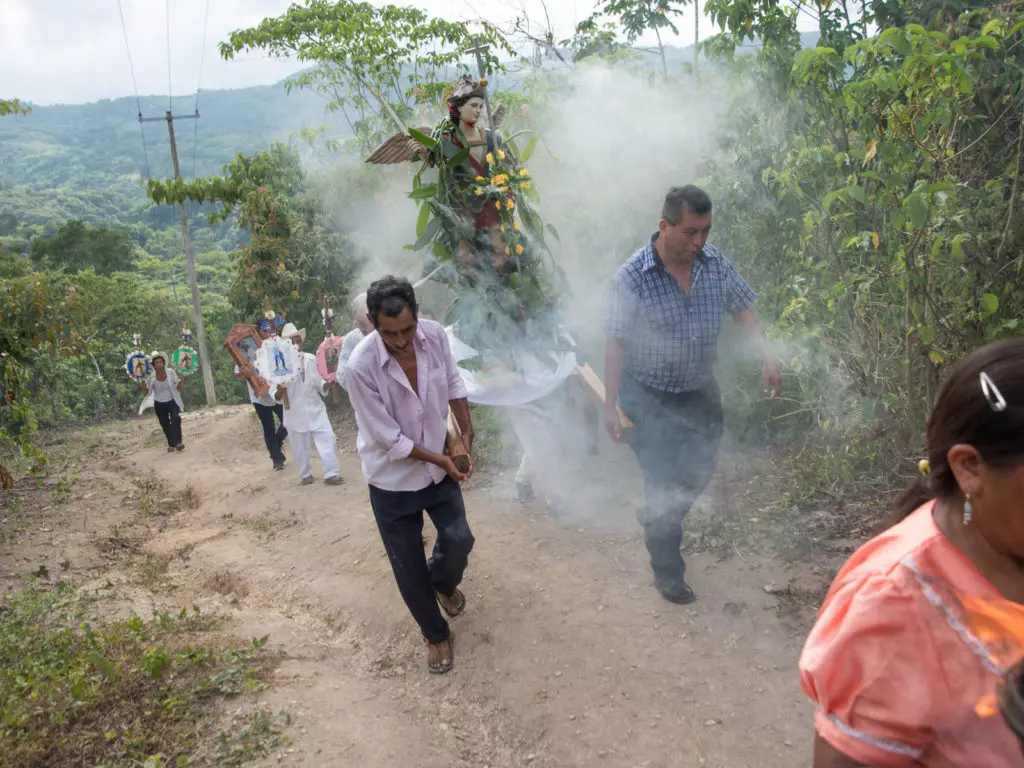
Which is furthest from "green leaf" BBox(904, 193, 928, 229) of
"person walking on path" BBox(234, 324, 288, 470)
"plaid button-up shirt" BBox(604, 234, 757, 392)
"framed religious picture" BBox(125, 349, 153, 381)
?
"framed religious picture" BBox(125, 349, 153, 381)

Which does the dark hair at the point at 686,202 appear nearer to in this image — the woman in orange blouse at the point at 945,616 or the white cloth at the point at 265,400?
the woman in orange blouse at the point at 945,616

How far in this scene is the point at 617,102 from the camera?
744 cm

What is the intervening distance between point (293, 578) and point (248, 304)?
774 centimetres

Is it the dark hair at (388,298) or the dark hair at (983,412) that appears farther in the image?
the dark hair at (388,298)

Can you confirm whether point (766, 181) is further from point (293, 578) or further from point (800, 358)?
point (293, 578)

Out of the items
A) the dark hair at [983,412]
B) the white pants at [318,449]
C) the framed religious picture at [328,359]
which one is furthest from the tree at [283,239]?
the dark hair at [983,412]

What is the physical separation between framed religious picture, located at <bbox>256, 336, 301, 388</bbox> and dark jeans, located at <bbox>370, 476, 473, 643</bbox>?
4538 millimetres

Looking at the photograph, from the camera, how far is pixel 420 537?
3695mm

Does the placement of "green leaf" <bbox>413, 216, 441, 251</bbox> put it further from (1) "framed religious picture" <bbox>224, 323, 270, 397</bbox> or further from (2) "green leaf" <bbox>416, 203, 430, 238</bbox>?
(1) "framed religious picture" <bbox>224, 323, 270, 397</bbox>

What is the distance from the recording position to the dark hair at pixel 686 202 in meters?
3.53

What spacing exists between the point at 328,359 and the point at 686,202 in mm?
5677

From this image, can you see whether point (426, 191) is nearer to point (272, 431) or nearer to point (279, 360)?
point (279, 360)

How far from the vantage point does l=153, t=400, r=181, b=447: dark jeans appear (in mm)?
11508

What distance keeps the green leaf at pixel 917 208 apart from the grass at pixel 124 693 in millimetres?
3403
